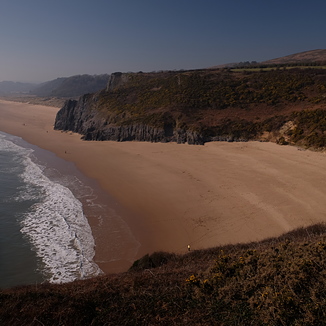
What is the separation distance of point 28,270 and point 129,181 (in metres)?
10.3

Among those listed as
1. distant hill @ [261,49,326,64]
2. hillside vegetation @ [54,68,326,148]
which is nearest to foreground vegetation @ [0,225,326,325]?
hillside vegetation @ [54,68,326,148]

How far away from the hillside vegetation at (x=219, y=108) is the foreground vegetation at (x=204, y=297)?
61.0ft

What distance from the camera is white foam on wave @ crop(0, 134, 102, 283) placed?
10906 mm

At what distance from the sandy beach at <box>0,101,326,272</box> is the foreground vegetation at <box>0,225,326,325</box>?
203 inches

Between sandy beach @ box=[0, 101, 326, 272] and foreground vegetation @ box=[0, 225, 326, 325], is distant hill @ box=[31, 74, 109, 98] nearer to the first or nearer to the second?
sandy beach @ box=[0, 101, 326, 272]

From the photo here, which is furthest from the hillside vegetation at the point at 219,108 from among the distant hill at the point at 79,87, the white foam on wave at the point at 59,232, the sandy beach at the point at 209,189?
the distant hill at the point at 79,87

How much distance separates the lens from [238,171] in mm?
20141

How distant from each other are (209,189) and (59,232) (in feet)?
32.1

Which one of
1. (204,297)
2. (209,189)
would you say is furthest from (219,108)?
(204,297)

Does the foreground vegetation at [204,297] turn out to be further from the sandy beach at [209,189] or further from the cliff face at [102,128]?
the cliff face at [102,128]

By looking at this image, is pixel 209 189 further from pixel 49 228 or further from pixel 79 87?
pixel 79 87

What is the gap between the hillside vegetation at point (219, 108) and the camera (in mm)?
26281

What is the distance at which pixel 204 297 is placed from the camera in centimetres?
574

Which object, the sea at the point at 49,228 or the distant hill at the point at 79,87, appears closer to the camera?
the sea at the point at 49,228
